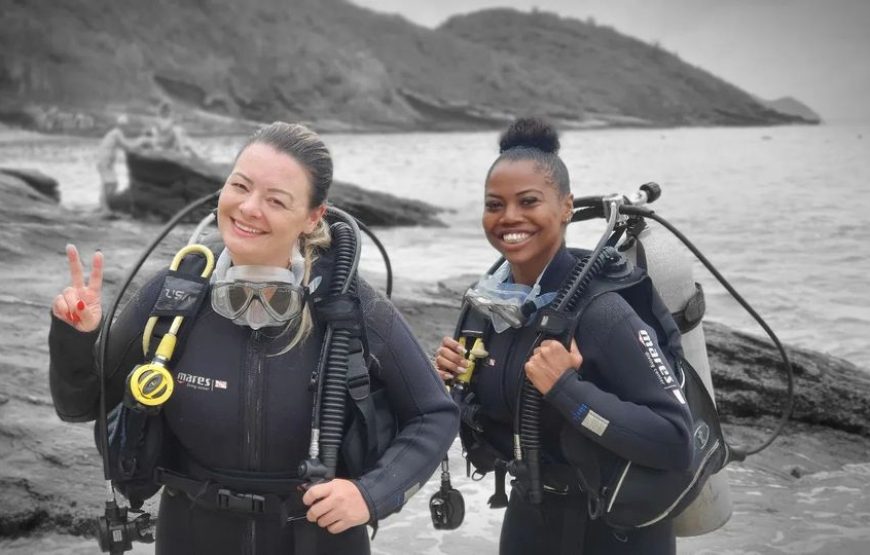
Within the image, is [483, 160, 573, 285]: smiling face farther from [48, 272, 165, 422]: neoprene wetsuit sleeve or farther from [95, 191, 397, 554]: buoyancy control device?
[48, 272, 165, 422]: neoprene wetsuit sleeve

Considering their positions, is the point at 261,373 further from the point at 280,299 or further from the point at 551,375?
the point at 551,375

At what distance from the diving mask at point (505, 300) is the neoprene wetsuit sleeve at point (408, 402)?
36 centimetres

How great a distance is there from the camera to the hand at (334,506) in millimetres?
2000

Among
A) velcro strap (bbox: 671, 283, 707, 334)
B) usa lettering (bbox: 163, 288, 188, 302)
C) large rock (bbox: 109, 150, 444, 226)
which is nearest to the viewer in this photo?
usa lettering (bbox: 163, 288, 188, 302)

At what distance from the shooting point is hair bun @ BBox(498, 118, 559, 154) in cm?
267

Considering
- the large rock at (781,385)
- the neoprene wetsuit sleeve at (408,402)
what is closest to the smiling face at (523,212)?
the neoprene wetsuit sleeve at (408,402)

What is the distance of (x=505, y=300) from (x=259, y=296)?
2.51 feet

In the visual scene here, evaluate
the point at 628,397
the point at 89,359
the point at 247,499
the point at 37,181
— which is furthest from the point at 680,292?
the point at 37,181

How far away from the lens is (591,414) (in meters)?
2.28

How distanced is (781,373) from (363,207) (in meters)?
14.0

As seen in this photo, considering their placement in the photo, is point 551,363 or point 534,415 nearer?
point 551,363

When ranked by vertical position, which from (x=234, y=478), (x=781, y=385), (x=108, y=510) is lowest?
(x=781, y=385)

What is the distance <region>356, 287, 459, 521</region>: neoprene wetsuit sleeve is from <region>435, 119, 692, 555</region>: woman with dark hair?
29 centimetres

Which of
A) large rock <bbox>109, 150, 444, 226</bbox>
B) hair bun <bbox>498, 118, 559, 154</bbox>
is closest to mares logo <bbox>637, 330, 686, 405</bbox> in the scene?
hair bun <bbox>498, 118, 559, 154</bbox>
